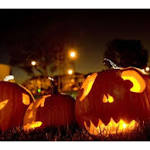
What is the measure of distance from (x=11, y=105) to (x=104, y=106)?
4.56 ft

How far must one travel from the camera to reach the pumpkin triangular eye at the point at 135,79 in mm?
2686

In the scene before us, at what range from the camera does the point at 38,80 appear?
43.7 ft

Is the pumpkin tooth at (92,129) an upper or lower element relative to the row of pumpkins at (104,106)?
lower

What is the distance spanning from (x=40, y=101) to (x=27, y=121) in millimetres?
315

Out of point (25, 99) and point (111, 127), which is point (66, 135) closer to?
point (111, 127)

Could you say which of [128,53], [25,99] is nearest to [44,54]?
[128,53]

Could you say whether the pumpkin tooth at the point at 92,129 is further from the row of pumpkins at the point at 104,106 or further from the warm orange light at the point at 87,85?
the warm orange light at the point at 87,85

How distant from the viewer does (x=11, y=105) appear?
3.31 meters


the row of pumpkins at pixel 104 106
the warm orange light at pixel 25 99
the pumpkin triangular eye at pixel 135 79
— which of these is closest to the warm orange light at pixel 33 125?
the row of pumpkins at pixel 104 106

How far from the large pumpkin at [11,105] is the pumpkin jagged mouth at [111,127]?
3.70 feet

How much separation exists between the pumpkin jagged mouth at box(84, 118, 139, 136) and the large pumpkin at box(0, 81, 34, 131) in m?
1.13
